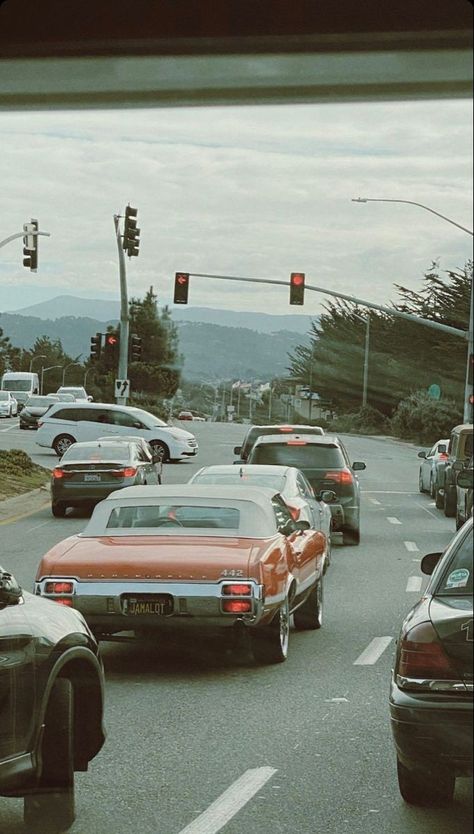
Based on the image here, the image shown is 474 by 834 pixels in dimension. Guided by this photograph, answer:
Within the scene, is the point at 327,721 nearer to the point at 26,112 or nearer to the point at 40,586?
the point at 40,586

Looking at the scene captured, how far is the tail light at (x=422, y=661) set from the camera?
6.11 metres

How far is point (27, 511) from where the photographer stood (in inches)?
815

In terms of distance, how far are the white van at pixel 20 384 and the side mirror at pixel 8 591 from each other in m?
3.53

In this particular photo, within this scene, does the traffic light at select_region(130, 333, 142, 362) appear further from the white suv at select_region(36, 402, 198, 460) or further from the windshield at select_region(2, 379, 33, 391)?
the windshield at select_region(2, 379, 33, 391)

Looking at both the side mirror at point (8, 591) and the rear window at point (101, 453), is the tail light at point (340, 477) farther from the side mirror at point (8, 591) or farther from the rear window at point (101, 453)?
the side mirror at point (8, 591)

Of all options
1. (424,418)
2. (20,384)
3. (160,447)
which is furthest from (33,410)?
(424,418)

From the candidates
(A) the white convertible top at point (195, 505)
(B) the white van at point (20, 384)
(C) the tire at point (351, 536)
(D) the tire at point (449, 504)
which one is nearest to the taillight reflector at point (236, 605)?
(A) the white convertible top at point (195, 505)

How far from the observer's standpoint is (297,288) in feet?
26.7

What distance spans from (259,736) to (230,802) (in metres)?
1.41

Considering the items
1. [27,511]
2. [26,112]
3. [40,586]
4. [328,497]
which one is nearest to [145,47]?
[26,112]

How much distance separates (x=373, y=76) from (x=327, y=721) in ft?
14.7

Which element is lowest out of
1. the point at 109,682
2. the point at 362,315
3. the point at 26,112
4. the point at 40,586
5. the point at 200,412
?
the point at 109,682

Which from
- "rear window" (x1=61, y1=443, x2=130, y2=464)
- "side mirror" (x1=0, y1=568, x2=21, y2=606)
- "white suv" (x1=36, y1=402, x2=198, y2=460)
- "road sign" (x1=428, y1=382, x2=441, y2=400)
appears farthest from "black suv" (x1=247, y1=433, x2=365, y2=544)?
"side mirror" (x1=0, y1=568, x2=21, y2=606)

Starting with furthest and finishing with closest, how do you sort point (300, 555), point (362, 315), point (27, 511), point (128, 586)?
point (27, 511)
point (300, 555)
point (128, 586)
point (362, 315)
